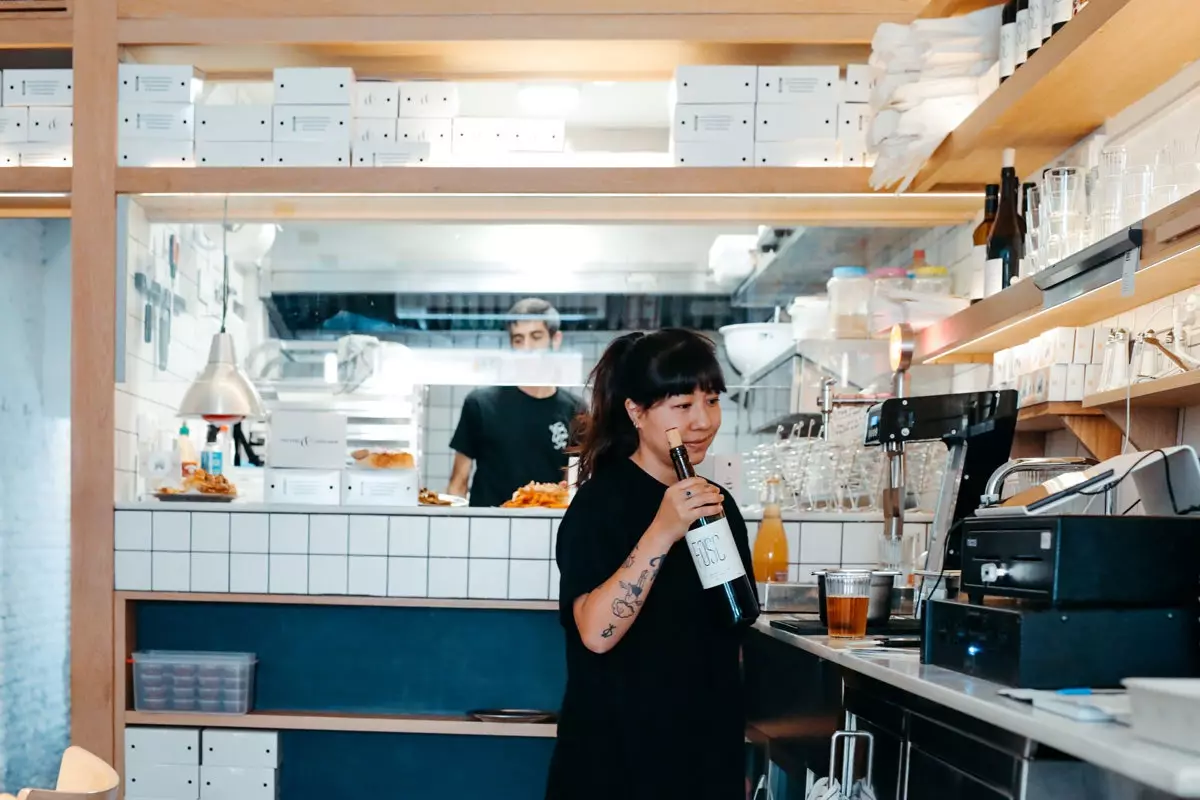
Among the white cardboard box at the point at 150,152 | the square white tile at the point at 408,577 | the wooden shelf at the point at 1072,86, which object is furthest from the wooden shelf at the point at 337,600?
the wooden shelf at the point at 1072,86

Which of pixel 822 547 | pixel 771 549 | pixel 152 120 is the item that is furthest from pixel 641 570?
pixel 152 120

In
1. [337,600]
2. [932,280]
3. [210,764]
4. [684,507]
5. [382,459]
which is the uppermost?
[932,280]

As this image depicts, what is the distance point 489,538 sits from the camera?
3.39m

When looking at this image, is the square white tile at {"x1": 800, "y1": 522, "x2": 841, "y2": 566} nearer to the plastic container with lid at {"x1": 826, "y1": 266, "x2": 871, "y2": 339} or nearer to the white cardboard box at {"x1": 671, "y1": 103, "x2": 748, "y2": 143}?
the plastic container with lid at {"x1": 826, "y1": 266, "x2": 871, "y2": 339}

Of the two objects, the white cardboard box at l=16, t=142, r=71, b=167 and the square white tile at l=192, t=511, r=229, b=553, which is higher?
the white cardboard box at l=16, t=142, r=71, b=167

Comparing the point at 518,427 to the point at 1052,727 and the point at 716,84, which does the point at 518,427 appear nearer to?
the point at 716,84

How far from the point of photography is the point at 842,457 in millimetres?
3348

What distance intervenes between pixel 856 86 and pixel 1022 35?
805mm

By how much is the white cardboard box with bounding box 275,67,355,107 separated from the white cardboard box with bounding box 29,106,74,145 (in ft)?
2.21

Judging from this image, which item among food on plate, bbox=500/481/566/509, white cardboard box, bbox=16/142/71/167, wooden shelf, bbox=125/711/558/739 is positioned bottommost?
wooden shelf, bbox=125/711/558/739

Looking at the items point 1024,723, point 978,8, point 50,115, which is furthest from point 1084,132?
point 50,115

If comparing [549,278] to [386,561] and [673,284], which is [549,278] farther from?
[386,561]

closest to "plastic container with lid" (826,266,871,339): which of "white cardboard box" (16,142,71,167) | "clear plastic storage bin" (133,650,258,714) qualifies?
"clear plastic storage bin" (133,650,258,714)

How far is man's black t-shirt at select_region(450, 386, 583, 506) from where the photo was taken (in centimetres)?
383
